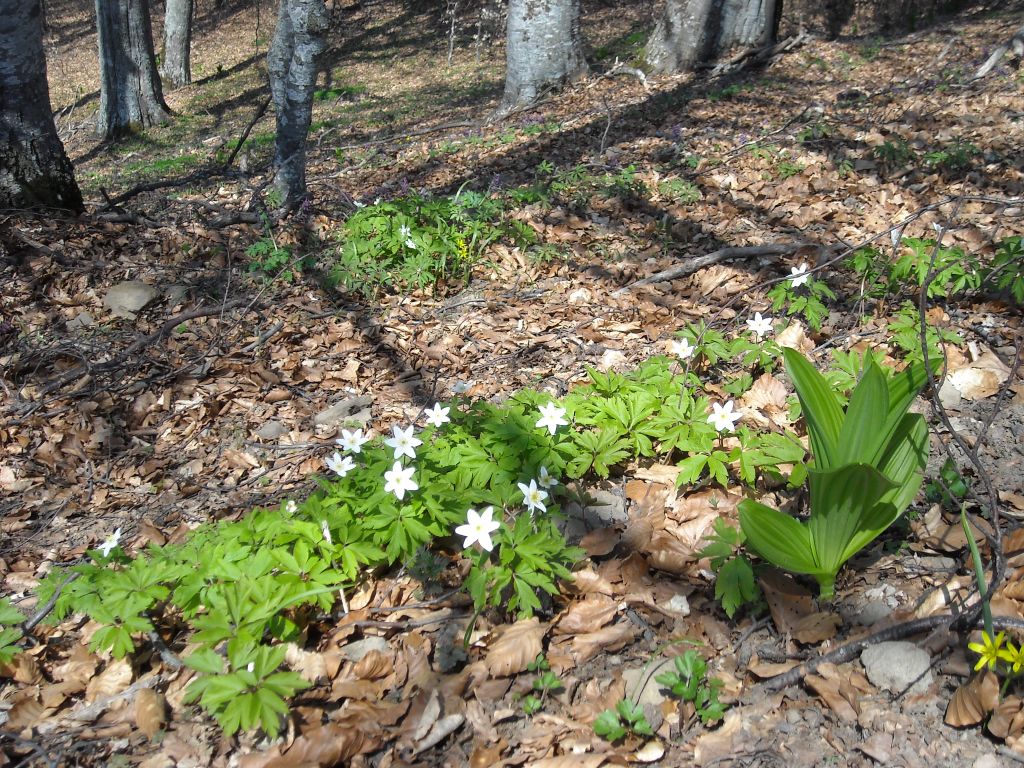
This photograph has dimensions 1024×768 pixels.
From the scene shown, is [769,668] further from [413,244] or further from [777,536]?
[413,244]

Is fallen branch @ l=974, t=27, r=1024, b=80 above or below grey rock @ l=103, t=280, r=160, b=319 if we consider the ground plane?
above

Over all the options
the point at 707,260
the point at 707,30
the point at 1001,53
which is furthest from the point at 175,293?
the point at 1001,53

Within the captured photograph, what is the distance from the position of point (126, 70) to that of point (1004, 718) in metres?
17.4

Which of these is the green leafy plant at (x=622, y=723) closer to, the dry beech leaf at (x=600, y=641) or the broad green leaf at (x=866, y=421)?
the dry beech leaf at (x=600, y=641)

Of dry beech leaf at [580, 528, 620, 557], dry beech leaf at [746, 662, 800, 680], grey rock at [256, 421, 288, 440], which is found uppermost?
dry beech leaf at [746, 662, 800, 680]

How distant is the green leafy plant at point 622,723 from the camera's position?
1883 millimetres

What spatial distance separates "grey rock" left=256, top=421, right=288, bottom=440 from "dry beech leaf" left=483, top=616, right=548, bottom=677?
6.67 feet

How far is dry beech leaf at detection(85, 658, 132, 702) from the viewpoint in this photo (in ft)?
7.68

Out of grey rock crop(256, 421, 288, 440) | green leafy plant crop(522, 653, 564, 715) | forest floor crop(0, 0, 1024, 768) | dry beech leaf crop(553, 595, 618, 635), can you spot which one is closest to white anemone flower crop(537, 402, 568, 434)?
forest floor crop(0, 0, 1024, 768)

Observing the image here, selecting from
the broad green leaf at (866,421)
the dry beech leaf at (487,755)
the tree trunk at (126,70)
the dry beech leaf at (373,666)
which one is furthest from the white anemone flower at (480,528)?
the tree trunk at (126,70)

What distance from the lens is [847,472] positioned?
1.88 meters

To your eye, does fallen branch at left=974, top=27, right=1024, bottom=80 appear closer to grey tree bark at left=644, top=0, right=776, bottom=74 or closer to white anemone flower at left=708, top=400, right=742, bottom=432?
grey tree bark at left=644, top=0, right=776, bottom=74

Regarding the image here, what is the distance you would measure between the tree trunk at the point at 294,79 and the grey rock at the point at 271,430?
8.94 ft

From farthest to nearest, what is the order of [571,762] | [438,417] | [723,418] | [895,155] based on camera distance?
[895,155] → [438,417] → [723,418] → [571,762]
